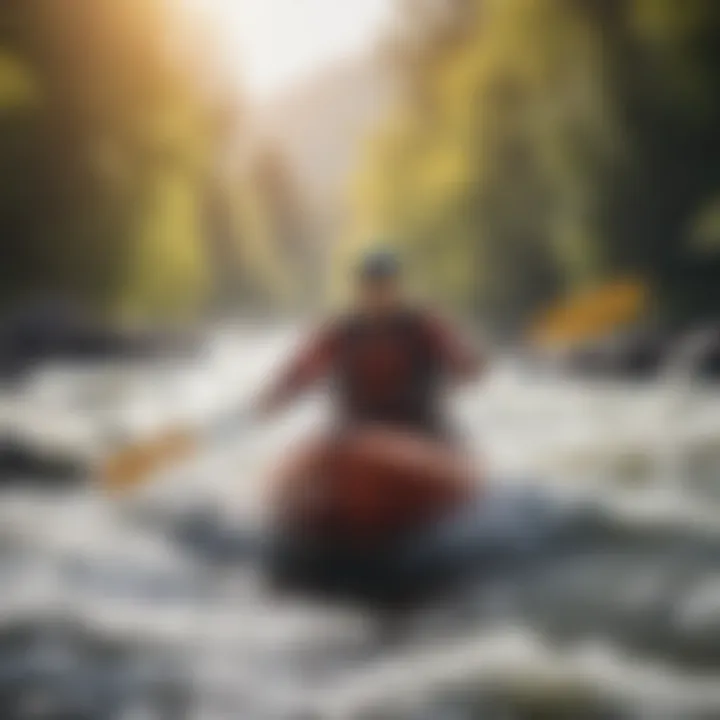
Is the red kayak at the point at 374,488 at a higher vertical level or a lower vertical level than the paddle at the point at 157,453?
lower

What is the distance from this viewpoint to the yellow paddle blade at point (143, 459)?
5.99ft

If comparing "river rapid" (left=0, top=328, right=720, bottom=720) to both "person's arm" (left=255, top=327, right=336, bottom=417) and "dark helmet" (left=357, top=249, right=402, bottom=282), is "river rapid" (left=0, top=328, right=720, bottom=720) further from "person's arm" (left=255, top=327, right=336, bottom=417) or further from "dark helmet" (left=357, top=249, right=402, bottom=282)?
"dark helmet" (left=357, top=249, right=402, bottom=282)

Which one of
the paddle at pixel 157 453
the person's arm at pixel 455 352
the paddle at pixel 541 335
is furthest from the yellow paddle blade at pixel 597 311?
the paddle at pixel 157 453

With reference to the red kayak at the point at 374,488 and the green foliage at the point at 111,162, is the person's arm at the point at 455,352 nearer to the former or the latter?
the red kayak at the point at 374,488

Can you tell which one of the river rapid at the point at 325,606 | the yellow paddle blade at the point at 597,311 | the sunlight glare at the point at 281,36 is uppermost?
the sunlight glare at the point at 281,36

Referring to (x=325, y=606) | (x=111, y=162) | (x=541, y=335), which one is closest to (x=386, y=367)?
(x=541, y=335)

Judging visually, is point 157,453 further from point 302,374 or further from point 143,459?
point 302,374

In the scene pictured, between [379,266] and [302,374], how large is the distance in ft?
0.60

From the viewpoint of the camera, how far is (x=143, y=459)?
183cm

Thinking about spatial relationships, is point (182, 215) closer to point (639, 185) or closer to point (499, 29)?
point (499, 29)

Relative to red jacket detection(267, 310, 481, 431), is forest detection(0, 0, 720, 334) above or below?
above

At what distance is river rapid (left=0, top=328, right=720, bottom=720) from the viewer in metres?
1.67

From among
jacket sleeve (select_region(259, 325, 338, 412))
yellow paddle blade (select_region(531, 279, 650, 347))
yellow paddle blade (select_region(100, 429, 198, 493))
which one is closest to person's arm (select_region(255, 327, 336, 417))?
jacket sleeve (select_region(259, 325, 338, 412))

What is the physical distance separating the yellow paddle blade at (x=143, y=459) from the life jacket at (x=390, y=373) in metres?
0.23
